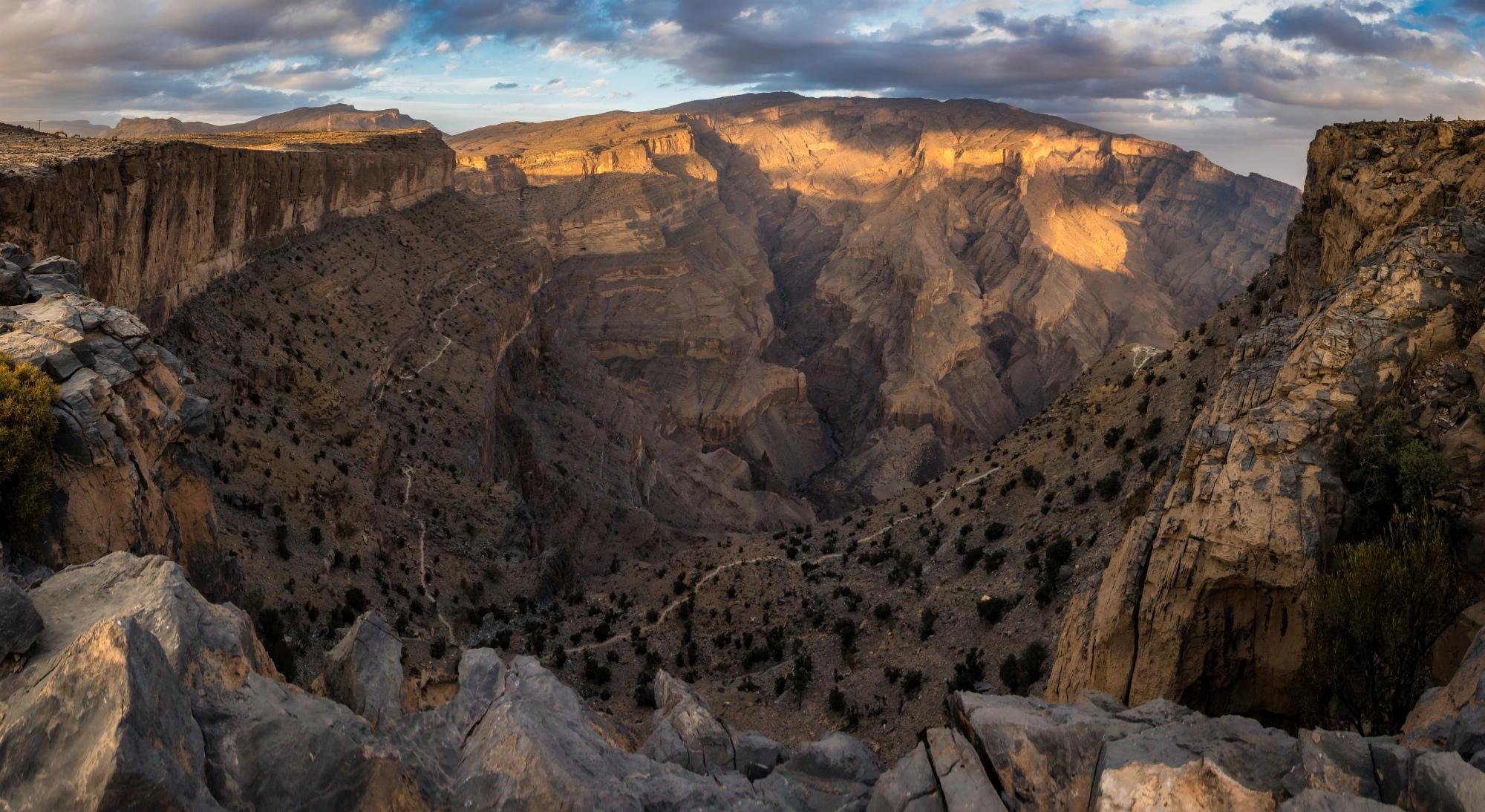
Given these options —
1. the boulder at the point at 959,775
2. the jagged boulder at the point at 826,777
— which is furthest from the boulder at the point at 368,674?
the boulder at the point at 959,775

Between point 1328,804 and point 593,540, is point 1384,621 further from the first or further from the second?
point 593,540

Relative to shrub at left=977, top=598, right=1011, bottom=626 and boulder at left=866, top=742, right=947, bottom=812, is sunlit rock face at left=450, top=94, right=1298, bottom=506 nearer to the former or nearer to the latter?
shrub at left=977, top=598, right=1011, bottom=626

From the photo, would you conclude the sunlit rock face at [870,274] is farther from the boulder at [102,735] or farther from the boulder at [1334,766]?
the boulder at [102,735]

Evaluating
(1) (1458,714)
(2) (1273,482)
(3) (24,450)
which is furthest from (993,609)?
(3) (24,450)

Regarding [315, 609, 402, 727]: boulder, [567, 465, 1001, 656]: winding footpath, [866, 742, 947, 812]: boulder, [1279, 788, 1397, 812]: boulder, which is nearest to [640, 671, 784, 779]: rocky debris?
[866, 742, 947, 812]: boulder

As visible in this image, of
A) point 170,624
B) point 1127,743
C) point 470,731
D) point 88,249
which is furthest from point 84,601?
point 88,249

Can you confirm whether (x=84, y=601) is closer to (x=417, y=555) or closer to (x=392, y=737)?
(x=392, y=737)
